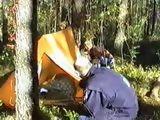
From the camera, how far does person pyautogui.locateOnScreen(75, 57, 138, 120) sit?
6750mm

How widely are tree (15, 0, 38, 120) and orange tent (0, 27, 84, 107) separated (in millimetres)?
1794

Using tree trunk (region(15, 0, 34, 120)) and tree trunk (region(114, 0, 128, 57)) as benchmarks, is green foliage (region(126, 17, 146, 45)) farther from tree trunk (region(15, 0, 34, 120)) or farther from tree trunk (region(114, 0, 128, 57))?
tree trunk (region(15, 0, 34, 120))

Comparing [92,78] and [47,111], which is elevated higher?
[92,78]

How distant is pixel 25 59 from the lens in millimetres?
7660

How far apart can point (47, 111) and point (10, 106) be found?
2.52 ft

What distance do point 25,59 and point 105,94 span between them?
159 centimetres

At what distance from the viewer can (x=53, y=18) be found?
18.8 meters

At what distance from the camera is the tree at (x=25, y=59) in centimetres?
753

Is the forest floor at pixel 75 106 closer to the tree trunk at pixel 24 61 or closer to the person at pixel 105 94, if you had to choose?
the tree trunk at pixel 24 61

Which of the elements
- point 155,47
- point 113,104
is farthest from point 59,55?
point 155,47

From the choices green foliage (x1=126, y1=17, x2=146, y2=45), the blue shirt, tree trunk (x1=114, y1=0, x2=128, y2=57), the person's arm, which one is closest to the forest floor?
the blue shirt

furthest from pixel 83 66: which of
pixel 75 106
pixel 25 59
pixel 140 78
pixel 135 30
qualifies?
pixel 135 30

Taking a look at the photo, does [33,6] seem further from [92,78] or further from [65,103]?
[65,103]

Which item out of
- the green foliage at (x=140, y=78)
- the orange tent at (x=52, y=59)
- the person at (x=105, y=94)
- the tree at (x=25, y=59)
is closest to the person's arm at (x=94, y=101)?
the person at (x=105, y=94)
